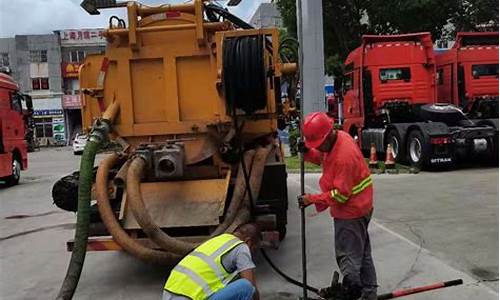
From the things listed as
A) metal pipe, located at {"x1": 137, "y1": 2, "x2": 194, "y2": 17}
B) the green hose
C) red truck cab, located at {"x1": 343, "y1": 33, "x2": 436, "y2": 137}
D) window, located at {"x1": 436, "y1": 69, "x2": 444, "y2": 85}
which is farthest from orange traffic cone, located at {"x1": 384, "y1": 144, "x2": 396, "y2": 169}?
the green hose

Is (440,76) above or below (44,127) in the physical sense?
above

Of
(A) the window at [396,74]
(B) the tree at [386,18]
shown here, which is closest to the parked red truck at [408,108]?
(A) the window at [396,74]

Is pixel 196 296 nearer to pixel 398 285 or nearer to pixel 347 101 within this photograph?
pixel 398 285

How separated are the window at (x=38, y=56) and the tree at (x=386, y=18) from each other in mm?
38973

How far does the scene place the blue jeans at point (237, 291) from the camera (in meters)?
3.43

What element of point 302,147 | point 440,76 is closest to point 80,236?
point 302,147

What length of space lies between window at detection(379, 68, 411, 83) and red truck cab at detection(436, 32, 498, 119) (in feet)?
4.32

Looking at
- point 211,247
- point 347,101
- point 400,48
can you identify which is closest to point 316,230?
point 211,247

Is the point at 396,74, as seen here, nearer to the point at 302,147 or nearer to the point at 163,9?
the point at 163,9

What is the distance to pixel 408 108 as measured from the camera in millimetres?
15625

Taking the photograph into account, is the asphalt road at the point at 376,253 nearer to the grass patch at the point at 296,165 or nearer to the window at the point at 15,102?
the grass patch at the point at 296,165

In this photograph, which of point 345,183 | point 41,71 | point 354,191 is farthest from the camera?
point 41,71

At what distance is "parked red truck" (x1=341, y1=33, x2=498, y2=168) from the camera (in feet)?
46.3

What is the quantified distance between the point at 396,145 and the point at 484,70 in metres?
3.08
